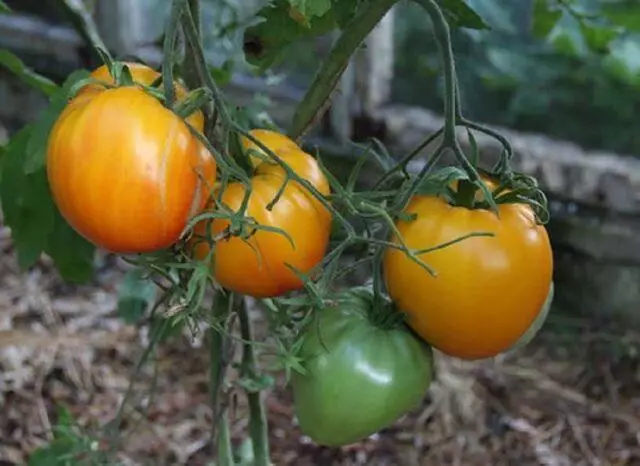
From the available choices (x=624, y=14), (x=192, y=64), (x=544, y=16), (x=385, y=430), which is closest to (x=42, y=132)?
(x=192, y=64)

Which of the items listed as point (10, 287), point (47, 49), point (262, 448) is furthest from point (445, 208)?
point (47, 49)

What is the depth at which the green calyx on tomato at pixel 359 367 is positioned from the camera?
25.0 inches

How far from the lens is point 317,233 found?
58 centimetres

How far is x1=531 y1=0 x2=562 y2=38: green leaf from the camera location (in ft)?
3.18

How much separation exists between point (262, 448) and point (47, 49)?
1494 mm

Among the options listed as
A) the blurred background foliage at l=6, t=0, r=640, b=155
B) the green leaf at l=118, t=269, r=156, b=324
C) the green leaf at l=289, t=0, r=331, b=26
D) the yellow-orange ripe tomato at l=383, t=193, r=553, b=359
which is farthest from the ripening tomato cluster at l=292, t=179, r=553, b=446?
the blurred background foliage at l=6, t=0, r=640, b=155

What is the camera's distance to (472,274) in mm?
569

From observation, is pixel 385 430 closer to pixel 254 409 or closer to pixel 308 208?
pixel 254 409

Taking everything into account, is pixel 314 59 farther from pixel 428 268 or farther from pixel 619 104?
pixel 428 268

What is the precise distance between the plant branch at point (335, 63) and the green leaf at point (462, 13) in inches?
3.9

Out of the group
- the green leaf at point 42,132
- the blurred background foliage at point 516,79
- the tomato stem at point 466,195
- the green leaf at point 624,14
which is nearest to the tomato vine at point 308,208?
the tomato stem at point 466,195

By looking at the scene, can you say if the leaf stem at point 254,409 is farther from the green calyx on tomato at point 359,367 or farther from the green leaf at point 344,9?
the green leaf at point 344,9

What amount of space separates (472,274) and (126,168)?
20 cm

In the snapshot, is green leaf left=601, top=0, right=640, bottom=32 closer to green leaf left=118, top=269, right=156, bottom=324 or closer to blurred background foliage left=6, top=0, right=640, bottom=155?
blurred background foliage left=6, top=0, right=640, bottom=155
